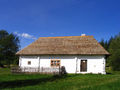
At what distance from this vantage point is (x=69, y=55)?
63.4ft

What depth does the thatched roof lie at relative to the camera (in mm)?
19047

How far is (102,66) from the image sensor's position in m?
18.4

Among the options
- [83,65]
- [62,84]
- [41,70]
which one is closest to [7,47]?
[41,70]

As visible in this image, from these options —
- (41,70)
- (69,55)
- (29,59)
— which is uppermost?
(69,55)

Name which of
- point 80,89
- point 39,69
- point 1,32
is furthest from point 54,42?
point 1,32

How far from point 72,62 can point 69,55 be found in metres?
1.08

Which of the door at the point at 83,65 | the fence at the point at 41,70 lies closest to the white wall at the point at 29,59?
the fence at the point at 41,70

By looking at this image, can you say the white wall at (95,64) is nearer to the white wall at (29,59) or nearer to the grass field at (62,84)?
the grass field at (62,84)

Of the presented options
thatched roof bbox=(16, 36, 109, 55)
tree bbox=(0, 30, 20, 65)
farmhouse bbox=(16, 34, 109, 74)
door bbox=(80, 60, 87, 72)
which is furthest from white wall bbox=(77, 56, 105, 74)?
tree bbox=(0, 30, 20, 65)

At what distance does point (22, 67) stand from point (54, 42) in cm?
647

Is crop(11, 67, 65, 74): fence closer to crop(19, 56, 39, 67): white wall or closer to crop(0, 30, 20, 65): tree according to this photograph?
crop(19, 56, 39, 67): white wall

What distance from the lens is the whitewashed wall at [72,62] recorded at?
61.0 feet

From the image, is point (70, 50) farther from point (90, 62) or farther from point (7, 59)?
point (7, 59)

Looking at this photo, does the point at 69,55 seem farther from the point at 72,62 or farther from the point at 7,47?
the point at 7,47
